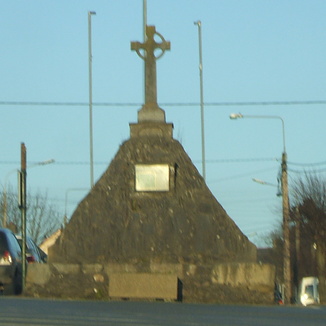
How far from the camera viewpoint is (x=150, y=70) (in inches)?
939

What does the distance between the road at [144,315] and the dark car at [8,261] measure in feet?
24.0

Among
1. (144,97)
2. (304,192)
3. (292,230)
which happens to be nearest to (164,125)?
(144,97)

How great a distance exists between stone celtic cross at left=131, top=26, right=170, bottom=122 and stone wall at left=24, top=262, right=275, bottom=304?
3.42 metres

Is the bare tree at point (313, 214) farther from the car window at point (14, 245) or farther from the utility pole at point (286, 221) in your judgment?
the car window at point (14, 245)

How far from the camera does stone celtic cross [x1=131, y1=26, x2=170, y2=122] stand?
76.3 ft

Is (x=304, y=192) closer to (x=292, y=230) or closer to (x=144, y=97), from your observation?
(x=292, y=230)

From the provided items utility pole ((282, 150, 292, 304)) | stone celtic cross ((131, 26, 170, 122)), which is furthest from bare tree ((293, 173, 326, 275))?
stone celtic cross ((131, 26, 170, 122))

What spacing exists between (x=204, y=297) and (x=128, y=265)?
5.98 ft

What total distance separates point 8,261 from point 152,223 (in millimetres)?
3366

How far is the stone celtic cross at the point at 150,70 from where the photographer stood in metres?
23.3

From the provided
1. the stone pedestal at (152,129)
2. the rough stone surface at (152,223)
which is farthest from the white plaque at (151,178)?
the stone pedestal at (152,129)

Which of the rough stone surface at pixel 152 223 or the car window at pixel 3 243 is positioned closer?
the rough stone surface at pixel 152 223

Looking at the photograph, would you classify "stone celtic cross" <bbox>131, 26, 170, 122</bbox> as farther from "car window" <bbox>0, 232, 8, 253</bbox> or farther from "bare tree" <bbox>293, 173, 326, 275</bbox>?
"bare tree" <bbox>293, 173, 326, 275</bbox>

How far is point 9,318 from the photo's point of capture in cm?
1252
